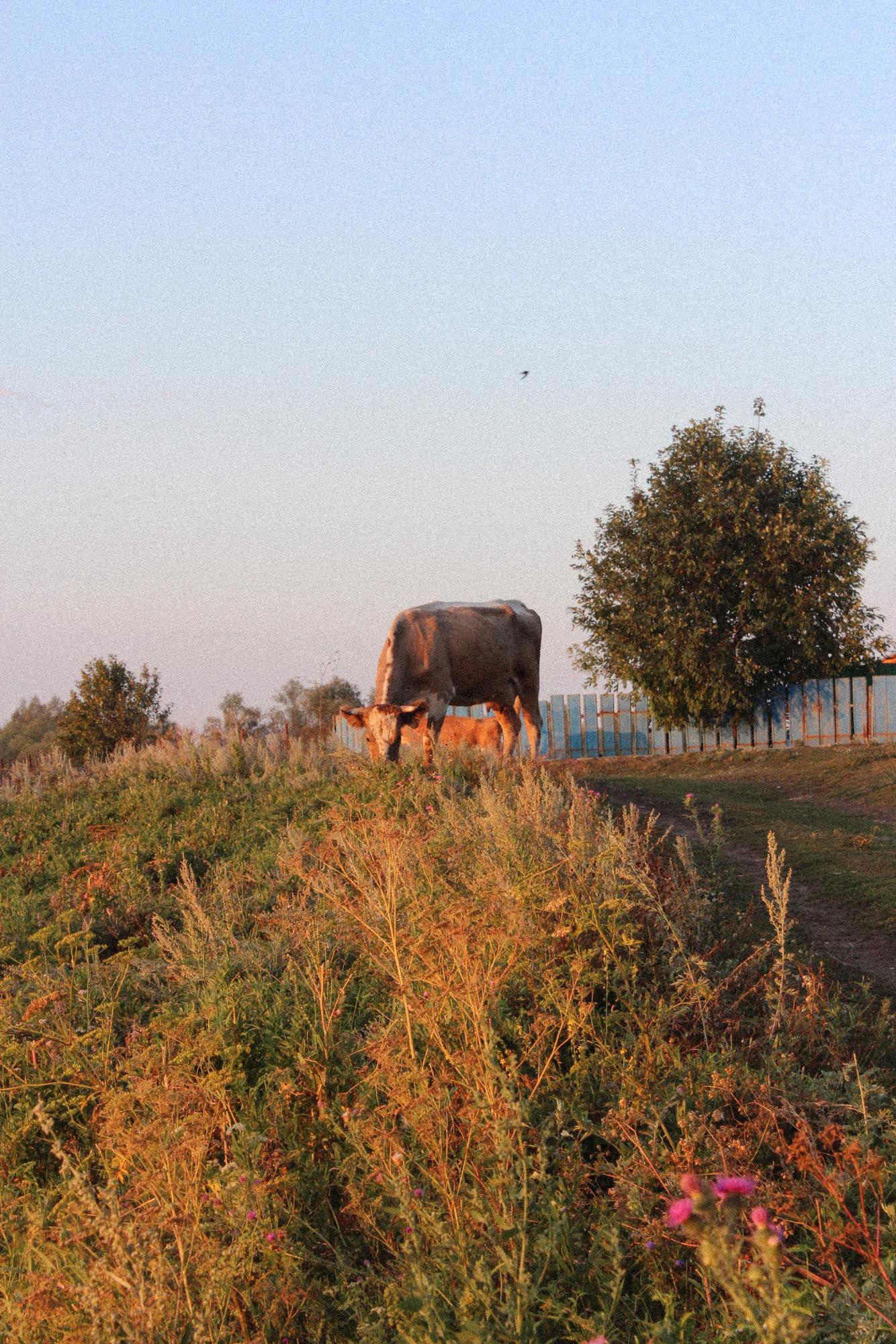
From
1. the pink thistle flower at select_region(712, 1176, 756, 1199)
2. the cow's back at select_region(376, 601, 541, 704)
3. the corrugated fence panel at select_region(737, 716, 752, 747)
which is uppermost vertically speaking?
the cow's back at select_region(376, 601, 541, 704)

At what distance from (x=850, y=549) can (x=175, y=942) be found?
2590cm

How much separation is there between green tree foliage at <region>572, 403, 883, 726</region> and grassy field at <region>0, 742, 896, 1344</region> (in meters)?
22.8

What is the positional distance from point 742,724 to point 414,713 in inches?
737

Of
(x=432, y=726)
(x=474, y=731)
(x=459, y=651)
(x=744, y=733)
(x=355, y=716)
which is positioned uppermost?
(x=459, y=651)

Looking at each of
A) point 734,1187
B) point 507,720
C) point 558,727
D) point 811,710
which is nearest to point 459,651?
point 507,720

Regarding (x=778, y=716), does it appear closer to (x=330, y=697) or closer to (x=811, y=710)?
(x=811, y=710)

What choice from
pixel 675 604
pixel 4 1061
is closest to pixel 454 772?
pixel 4 1061

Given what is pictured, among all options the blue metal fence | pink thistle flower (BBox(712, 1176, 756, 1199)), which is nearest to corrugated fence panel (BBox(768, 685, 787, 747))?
the blue metal fence

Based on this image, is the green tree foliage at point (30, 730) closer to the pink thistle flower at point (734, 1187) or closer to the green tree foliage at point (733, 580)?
the green tree foliage at point (733, 580)

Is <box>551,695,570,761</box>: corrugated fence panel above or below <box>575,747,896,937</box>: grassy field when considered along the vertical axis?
above

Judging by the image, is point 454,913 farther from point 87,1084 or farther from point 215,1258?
point 87,1084

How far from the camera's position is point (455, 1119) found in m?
4.23

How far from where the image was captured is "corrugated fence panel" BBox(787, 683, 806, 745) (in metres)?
30.3

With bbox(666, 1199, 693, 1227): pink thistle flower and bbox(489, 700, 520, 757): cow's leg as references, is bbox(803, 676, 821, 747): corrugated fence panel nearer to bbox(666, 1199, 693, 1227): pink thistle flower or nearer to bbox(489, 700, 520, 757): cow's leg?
bbox(489, 700, 520, 757): cow's leg
